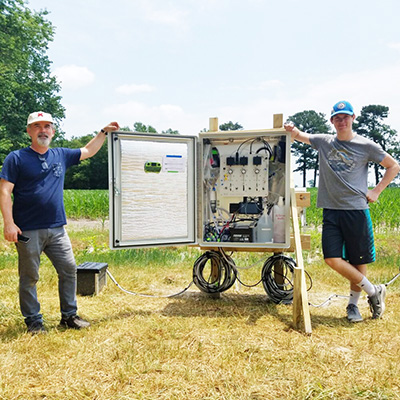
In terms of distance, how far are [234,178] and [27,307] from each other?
7.76 ft

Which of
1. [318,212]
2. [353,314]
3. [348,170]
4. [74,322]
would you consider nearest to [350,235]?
[348,170]

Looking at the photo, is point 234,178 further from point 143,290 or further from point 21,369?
point 21,369

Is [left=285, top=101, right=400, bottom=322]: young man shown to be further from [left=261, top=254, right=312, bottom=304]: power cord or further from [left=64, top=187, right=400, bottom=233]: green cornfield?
[left=64, top=187, right=400, bottom=233]: green cornfield

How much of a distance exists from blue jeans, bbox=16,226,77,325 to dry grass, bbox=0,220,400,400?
0.69 ft

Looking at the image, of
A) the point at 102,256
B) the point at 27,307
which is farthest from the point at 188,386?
the point at 102,256

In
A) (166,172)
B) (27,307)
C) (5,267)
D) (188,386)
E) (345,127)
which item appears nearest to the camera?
(188,386)

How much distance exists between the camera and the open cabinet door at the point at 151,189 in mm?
3824

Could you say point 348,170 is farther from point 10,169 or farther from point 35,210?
point 10,169

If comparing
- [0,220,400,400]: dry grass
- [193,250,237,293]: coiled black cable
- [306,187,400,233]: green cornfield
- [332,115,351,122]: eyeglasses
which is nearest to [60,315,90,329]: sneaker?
[0,220,400,400]: dry grass

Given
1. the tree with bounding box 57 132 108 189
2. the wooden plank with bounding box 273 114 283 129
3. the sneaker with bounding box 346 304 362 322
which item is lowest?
the sneaker with bounding box 346 304 362 322

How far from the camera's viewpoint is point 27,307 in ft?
11.1

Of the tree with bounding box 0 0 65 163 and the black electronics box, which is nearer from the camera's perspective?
the black electronics box

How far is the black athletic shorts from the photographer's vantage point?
3643mm

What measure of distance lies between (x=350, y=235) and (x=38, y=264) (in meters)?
2.73
